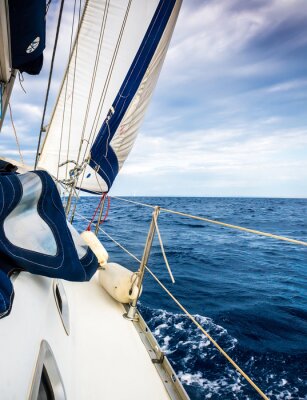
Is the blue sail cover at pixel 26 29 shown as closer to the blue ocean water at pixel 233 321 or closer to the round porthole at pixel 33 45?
the round porthole at pixel 33 45

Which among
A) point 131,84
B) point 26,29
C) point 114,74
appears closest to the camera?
point 26,29

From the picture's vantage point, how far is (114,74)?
3.81m

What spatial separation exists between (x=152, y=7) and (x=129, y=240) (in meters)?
7.12

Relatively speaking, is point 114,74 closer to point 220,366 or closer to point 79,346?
point 79,346

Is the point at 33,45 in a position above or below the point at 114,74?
below

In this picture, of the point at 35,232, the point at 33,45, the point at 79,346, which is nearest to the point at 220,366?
the point at 79,346

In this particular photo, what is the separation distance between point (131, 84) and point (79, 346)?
3.00 m

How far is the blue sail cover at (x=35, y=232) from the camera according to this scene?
0.85 metres

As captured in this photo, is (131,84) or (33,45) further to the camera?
(131,84)

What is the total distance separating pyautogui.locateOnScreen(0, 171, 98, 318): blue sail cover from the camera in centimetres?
85

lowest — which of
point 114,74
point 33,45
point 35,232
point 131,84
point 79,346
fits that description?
point 79,346

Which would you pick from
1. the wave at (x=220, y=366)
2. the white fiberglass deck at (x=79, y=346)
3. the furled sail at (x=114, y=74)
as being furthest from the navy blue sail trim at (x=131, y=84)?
the wave at (x=220, y=366)

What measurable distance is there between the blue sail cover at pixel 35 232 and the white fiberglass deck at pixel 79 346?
0.32 ft

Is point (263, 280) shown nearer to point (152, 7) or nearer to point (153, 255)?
point (153, 255)
